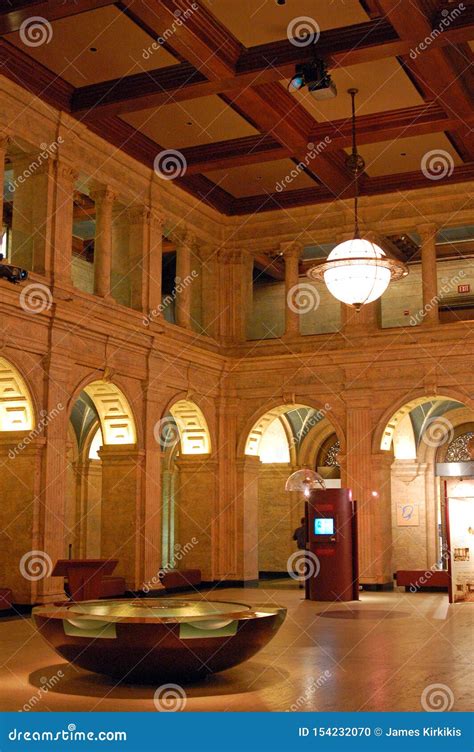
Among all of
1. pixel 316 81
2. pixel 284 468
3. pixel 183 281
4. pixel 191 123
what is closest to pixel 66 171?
pixel 191 123

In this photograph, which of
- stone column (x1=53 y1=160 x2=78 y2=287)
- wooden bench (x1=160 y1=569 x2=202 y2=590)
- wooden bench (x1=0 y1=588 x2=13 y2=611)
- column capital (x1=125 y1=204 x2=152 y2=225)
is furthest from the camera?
column capital (x1=125 y1=204 x2=152 y2=225)

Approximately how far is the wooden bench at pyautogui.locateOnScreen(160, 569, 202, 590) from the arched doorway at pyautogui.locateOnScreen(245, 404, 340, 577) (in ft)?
16.3

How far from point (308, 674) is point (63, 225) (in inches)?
380

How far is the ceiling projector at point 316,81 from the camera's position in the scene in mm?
12258

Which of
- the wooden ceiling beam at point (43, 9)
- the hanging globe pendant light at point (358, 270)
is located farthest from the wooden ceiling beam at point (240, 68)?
the hanging globe pendant light at point (358, 270)

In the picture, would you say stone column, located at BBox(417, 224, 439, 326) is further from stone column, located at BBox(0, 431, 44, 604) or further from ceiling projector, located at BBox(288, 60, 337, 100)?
stone column, located at BBox(0, 431, 44, 604)

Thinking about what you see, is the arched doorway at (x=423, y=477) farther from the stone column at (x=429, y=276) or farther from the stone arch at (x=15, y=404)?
the stone arch at (x=15, y=404)

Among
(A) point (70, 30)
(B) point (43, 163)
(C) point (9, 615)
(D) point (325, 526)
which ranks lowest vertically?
(C) point (9, 615)

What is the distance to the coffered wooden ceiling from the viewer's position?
12.7 m

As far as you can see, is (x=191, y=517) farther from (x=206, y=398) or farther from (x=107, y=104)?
(x=107, y=104)

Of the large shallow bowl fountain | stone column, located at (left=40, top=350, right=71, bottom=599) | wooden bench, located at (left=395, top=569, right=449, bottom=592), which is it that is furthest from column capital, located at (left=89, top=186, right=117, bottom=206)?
the large shallow bowl fountain

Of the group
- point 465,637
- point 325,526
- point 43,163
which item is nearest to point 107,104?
point 43,163

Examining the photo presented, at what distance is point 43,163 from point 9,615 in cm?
738

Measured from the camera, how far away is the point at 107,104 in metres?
15.0
